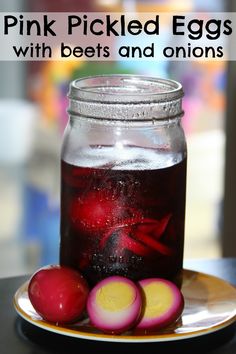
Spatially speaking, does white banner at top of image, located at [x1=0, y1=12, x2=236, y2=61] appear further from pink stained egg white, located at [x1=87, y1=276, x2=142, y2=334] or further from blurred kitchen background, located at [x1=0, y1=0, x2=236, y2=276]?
pink stained egg white, located at [x1=87, y1=276, x2=142, y2=334]

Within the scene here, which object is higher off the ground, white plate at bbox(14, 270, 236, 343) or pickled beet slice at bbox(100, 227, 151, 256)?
pickled beet slice at bbox(100, 227, 151, 256)

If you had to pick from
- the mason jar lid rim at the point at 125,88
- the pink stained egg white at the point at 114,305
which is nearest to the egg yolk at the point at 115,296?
the pink stained egg white at the point at 114,305

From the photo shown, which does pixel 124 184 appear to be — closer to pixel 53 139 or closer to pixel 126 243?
pixel 126 243

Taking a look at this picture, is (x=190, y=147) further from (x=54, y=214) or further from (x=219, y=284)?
(x=219, y=284)

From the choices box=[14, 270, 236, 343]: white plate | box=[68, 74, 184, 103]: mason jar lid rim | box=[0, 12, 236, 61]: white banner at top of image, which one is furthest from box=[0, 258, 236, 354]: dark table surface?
box=[0, 12, 236, 61]: white banner at top of image

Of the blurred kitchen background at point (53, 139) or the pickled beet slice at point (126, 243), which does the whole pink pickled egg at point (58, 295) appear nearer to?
the pickled beet slice at point (126, 243)

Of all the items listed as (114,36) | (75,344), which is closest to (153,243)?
(75,344)
